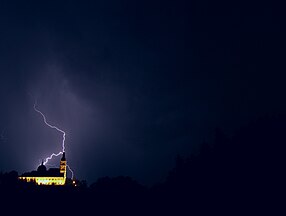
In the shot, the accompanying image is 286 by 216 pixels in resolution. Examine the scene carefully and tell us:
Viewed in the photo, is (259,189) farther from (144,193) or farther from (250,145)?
(144,193)

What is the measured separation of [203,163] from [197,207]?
10092 mm

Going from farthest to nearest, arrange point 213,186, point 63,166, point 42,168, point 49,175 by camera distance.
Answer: point 63,166 < point 42,168 < point 49,175 < point 213,186

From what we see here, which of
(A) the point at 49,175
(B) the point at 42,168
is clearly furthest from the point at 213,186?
(B) the point at 42,168

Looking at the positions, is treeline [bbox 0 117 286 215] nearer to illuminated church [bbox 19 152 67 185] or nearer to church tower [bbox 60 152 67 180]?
illuminated church [bbox 19 152 67 185]

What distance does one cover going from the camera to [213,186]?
51406mm

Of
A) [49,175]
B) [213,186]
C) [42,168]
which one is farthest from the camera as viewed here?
[42,168]

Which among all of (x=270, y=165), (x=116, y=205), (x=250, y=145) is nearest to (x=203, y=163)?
(x=250, y=145)

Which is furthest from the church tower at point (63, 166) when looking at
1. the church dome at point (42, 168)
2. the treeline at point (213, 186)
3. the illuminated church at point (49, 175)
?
the treeline at point (213, 186)

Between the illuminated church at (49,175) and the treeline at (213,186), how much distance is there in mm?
43037

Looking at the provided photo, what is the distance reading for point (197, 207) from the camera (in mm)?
50281

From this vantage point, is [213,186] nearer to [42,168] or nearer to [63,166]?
[63,166]

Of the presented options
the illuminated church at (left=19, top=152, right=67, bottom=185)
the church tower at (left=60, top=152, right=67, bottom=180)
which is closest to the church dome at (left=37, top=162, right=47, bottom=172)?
the illuminated church at (left=19, top=152, right=67, bottom=185)

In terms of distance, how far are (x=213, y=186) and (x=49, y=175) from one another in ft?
262

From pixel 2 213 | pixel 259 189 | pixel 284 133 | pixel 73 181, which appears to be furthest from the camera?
pixel 73 181
